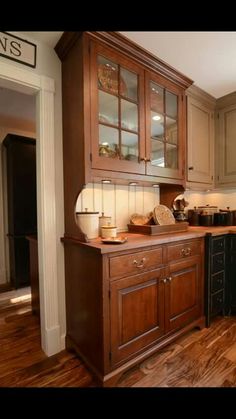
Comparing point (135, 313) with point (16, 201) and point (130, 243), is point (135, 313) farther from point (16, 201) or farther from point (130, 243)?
point (16, 201)

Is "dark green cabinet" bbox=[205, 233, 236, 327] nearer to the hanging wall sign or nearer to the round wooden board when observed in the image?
the round wooden board

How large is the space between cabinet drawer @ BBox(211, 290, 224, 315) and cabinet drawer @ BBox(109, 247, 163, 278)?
0.86 meters

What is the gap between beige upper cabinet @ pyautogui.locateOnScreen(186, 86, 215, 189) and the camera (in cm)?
223

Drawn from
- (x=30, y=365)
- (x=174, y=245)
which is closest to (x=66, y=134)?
(x=174, y=245)

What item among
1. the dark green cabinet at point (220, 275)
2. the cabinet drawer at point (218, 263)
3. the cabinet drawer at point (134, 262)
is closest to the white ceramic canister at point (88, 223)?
the cabinet drawer at point (134, 262)

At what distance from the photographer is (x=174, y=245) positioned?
1616 millimetres

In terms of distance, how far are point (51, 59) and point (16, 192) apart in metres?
1.85

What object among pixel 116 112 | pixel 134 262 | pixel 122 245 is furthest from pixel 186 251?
pixel 116 112

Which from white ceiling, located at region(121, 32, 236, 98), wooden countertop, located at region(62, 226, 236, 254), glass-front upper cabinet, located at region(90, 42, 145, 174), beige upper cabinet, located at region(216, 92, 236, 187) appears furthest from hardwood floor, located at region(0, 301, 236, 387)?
white ceiling, located at region(121, 32, 236, 98)

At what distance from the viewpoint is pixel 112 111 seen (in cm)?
149

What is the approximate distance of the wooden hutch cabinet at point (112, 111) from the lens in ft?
4.42

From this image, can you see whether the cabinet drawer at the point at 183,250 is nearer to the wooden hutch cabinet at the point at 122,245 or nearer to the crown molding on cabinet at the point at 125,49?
the wooden hutch cabinet at the point at 122,245

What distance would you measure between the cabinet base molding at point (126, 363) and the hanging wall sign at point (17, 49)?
1969 mm
